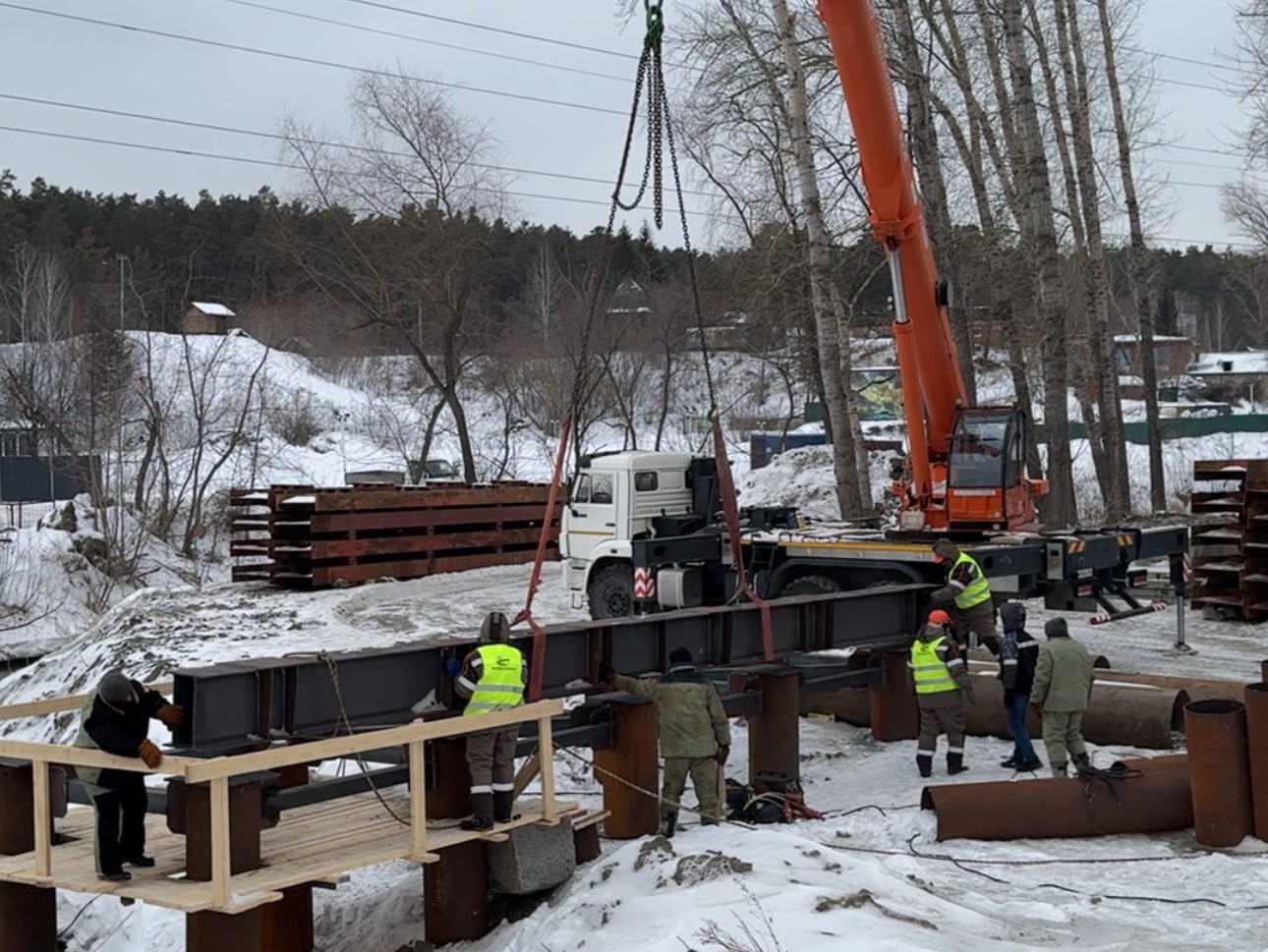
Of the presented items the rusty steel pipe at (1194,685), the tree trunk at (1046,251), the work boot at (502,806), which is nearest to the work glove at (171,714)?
the work boot at (502,806)

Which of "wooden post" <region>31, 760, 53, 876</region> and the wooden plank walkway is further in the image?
"wooden post" <region>31, 760, 53, 876</region>

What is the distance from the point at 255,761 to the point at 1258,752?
603 centimetres

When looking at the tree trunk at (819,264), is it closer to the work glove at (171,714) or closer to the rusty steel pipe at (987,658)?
the rusty steel pipe at (987,658)

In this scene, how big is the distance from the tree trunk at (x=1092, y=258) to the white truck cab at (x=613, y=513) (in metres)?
13.2

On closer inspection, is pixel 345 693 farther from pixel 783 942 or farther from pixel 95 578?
pixel 95 578

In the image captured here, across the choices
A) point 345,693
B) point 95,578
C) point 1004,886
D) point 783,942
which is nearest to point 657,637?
point 345,693

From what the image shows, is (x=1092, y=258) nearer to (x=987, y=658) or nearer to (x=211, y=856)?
(x=987, y=658)

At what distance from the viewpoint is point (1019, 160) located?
24.0 m

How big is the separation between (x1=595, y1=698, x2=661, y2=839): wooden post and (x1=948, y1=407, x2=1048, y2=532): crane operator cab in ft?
24.5

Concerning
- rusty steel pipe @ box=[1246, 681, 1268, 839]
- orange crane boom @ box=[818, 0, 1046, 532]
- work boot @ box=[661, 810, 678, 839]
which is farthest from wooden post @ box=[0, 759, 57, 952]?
orange crane boom @ box=[818, 0, 1046, 532]

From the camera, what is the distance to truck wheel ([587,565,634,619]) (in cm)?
1709

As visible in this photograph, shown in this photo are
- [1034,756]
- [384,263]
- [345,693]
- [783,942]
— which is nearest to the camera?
[783,942]

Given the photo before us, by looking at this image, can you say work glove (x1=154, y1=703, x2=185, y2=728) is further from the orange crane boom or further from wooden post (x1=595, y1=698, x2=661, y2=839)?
the orange crane boom

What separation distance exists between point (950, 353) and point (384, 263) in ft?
63.6
